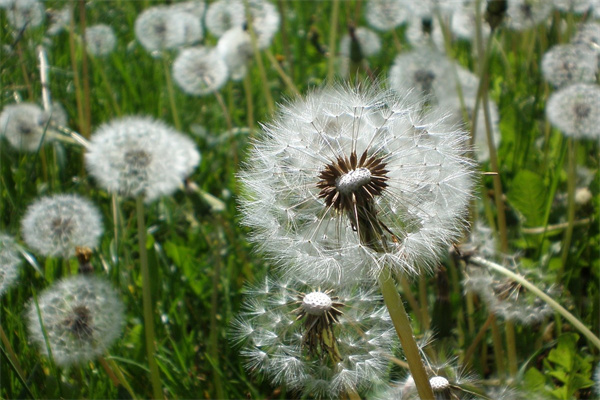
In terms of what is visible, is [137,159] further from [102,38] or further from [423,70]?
[102,38]

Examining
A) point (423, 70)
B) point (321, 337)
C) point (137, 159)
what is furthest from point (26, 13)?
point (321, 337)

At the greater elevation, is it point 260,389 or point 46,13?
point 46,13

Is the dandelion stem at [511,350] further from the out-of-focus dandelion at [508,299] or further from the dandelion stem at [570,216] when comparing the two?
the dandelion stem at [570,216]

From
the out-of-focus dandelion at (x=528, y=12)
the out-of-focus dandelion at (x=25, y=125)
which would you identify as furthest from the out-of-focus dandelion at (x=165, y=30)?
the out-of-focus dandelion at (x=528, y=12)

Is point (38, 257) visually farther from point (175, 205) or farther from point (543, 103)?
point (543, 103)

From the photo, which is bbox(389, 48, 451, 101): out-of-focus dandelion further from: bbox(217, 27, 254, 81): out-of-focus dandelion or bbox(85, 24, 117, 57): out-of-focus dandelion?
bbox(85, 24, 117, 57): out-of-focus dandelion

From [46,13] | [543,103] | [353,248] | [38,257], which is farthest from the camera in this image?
[46,13]

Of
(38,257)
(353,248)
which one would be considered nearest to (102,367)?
(38,257)
